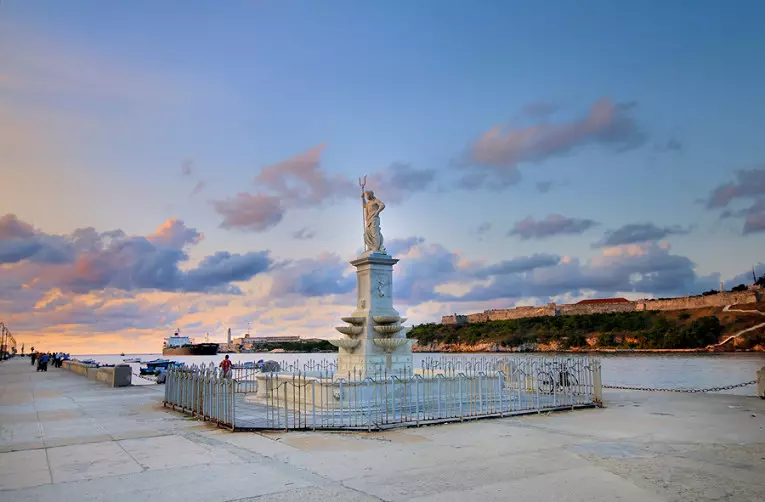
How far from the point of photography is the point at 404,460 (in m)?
9.41

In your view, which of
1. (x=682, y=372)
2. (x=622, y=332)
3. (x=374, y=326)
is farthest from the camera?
(x=622, y=332)

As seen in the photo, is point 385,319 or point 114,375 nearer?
point 385,319

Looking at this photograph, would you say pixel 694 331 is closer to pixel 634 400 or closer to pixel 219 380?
pixel 634 400

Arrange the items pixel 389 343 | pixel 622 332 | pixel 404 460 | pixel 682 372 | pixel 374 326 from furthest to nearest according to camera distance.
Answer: pixel 622 332 → pixel 682 372 → pixel 374 326 → pixel 389 343 → pixel 404 460

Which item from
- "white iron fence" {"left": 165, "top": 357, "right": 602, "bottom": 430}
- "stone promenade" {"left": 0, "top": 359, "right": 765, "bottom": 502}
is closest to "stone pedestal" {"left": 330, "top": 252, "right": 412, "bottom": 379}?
"white iron fence" {"left": 165, "top": 357, "right": 602, "bottom": 430}

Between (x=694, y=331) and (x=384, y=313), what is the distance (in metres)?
107

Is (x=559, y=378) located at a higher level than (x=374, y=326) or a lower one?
lower

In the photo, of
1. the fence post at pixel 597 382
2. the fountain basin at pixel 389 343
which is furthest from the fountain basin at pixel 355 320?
the fence post at pixel 597 382

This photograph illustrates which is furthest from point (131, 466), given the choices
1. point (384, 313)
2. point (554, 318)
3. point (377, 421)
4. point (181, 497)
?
point (554, 318)

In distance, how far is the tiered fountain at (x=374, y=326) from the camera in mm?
18328

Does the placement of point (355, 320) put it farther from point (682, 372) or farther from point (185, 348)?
point (185, 348)

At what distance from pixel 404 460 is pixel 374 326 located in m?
9.29

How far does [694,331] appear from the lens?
107125 millimetres

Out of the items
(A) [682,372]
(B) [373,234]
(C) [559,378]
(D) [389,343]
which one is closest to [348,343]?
(D) [389,343]
